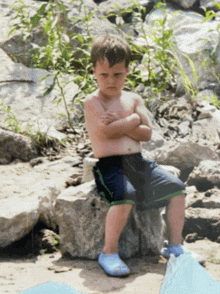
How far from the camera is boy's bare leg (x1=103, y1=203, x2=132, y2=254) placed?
777mm

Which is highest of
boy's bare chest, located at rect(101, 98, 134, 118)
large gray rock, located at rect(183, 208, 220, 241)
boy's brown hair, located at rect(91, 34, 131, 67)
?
boy's brown hair, located at rect(91, 34, 131, 67)

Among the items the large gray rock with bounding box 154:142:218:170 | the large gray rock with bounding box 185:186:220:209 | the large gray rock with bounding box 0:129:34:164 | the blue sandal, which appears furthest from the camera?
the large gray rock with bounding box 0:129:34:164

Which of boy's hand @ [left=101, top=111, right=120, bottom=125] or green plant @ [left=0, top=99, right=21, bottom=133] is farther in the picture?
green plant @ [left=0, top=99, right=21, bottom=133]

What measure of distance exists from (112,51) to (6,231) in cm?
47

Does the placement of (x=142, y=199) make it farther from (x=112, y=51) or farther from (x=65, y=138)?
(x=65, y=138)

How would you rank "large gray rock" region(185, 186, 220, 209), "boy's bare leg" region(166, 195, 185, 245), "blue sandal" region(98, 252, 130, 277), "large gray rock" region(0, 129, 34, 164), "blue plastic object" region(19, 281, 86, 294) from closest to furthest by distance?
"blue plastic object" region(19, 281, 86, 294) → "blue sandal" region(98, 252, 130, 277) → "boy's bare leg" region(166, 195, 185, 245) → "large gray rock" region(185, 186, 220, 209) → "large gray rock" region(0, 129, 34, 164)

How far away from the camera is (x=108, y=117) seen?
2.61 feet

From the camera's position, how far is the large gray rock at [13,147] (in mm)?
1288

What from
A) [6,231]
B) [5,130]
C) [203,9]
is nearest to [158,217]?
[6,231]

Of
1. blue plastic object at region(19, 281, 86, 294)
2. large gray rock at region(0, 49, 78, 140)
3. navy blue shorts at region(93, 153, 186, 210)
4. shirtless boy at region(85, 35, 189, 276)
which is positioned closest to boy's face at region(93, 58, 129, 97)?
shirtless boy at region(85, 35, 189, 276)

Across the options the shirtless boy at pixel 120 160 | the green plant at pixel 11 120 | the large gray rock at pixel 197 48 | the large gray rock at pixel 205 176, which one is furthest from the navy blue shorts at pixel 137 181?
the green plant at pixel 11 120

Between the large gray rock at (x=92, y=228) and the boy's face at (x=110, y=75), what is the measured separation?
25 centimetres

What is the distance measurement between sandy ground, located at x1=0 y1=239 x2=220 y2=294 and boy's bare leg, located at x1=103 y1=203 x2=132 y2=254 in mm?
49

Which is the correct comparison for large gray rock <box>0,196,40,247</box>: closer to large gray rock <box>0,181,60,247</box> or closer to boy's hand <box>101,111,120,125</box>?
large gray rock <box>0,181,60,247</box>
